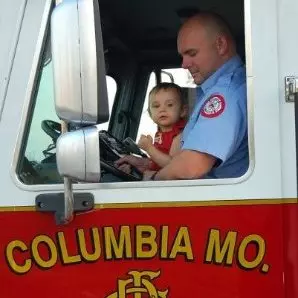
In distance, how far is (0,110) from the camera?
224 cm

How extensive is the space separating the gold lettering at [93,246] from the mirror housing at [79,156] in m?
0.26

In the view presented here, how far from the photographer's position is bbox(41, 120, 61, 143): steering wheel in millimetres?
2291

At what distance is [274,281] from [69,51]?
3.20 ft

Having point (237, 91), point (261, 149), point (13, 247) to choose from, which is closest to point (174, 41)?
point (237, 91)

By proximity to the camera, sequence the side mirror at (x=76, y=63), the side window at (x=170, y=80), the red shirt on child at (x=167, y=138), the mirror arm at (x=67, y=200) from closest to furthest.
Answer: the side mirror at (x=76, y=63) < the mirror arm at (x=67, y=200) < the red shirt on child at (x=167, y=138) < the side window at (x=170, y=80)

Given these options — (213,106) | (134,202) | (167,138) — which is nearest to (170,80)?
(167,138)

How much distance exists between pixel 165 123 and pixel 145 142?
120 mm

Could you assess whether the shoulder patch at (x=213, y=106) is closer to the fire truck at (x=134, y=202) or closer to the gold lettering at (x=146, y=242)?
the fire truck at (x=134, y=202)

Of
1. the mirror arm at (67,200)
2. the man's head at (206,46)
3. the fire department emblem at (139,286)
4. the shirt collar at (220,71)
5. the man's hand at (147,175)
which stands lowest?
the fire department emblem at (139,286)

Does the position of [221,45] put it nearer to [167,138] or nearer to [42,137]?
[167,138]

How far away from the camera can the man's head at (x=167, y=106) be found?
8.62ft

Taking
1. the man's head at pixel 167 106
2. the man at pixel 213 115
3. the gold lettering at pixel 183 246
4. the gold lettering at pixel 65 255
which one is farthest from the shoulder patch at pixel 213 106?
the gold lettering at pixel 65 255

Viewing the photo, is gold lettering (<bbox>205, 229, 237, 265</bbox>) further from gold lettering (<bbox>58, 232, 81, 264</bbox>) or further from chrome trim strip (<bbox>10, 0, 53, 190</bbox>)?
chrome trim strip (<bbox>10, 0, 53, 190</bbox>)

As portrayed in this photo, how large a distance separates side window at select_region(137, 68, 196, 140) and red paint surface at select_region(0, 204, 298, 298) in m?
0.64
